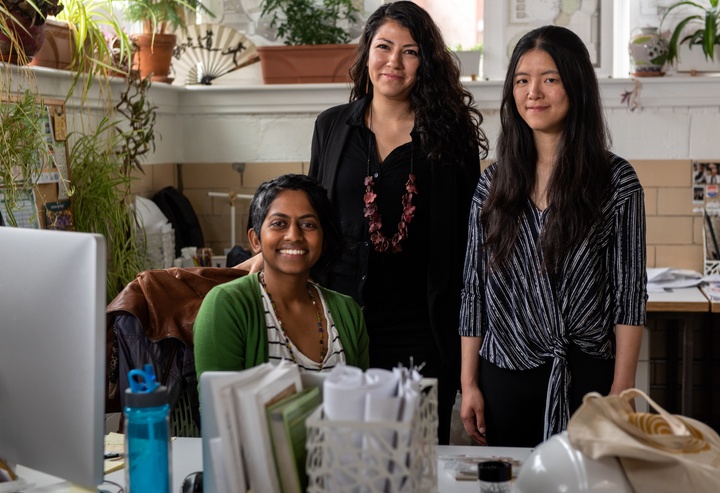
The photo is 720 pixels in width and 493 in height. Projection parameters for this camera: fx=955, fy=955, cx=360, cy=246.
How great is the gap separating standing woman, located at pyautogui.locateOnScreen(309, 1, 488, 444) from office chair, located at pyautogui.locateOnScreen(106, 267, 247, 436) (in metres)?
0.41

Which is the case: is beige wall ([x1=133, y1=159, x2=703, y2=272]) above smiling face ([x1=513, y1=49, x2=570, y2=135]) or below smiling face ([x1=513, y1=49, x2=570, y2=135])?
below

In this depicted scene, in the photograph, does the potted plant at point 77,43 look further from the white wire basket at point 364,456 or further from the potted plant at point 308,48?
the white wire basket at point 364,456

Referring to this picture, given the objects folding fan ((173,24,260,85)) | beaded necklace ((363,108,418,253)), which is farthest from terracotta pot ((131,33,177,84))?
beaded necklace ((363,108,418,253))

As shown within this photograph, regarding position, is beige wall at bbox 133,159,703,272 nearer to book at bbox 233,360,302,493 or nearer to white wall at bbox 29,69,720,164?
white wall at bbox 29,69,720,164

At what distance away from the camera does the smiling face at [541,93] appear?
2.10 metres

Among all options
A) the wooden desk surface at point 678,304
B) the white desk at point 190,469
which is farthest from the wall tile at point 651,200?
the white desk at point 190,469

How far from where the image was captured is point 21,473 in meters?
1.64

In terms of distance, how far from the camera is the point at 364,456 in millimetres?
1234

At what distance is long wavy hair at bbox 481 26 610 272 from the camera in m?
2.06

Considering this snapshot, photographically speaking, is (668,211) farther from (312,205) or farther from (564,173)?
(312,205)

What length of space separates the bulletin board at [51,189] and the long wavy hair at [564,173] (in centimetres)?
131

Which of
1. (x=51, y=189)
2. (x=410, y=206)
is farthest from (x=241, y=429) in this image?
(x=51, y=189)

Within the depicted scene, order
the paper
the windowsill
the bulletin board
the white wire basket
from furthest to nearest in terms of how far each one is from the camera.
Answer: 1. the windowsill
2. the bulletin board
3. the paper
4. the white wire basket

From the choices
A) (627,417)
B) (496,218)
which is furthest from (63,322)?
(496,218)
